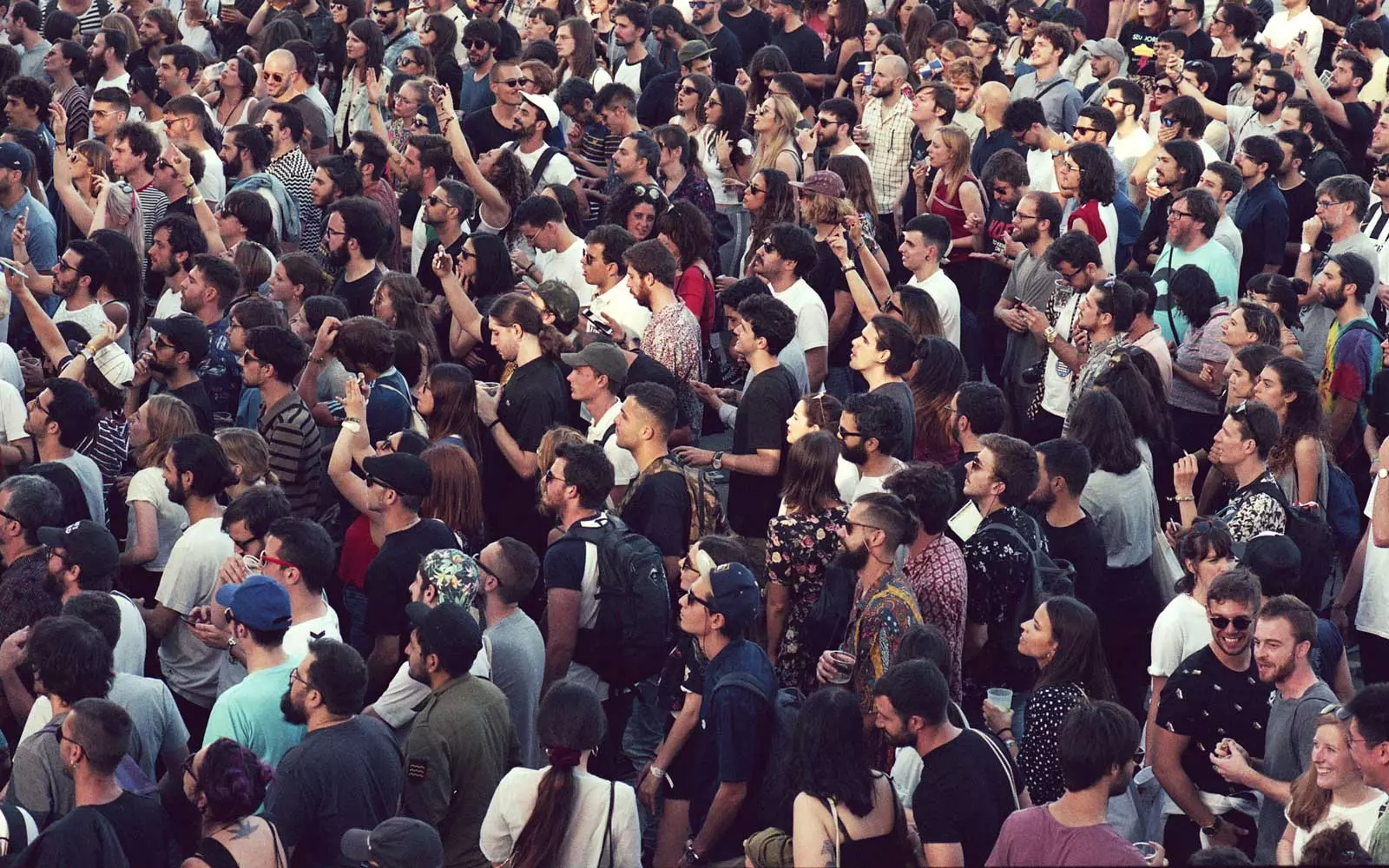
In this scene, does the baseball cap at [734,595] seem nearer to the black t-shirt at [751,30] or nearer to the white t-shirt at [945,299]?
the white t-shirt at [945,299]

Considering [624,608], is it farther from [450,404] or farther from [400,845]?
[400,845]

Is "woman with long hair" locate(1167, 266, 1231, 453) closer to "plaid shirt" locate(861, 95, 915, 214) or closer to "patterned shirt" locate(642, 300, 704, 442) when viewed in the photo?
"patterned shirt" locate(642, 300, 704, 442)

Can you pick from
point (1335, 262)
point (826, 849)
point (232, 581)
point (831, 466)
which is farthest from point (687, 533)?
point (1335, 262)

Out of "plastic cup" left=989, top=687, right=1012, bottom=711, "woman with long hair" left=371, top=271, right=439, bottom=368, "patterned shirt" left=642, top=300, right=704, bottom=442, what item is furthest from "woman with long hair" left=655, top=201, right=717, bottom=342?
"plastic cup" left=989, top=687, right=1012, bottom=711

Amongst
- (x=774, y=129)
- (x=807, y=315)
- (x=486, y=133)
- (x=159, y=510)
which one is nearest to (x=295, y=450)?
(x=159, y=510)

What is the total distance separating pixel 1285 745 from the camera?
5832 millimetres

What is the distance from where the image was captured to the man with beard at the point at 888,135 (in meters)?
12.4

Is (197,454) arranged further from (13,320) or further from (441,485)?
(13,320)

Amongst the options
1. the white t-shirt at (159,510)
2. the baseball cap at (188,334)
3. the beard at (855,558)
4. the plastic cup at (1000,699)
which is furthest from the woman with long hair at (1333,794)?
the baseball cap at (188,334)

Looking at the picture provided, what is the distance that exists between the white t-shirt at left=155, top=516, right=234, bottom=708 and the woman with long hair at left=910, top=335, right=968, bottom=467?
3227 mm

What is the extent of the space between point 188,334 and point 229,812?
3.38m

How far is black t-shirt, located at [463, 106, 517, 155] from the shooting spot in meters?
12.0

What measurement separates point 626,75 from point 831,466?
7803 millimetres

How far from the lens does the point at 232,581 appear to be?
6602mm
